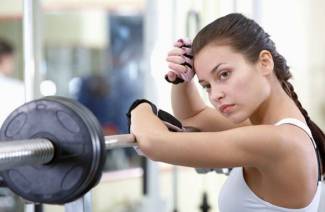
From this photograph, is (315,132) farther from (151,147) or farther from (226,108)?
(151,147)

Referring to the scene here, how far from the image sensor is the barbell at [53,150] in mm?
772

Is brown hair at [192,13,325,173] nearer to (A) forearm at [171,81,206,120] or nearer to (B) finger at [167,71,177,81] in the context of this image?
(B) finger at [167,71,177,81]

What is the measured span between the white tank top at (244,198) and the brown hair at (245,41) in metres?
0.16

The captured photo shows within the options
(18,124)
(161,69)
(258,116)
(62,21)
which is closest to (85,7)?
(62,21)

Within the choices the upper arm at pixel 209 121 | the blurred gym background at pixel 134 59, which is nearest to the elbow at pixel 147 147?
the upper arm at pixel 209 121

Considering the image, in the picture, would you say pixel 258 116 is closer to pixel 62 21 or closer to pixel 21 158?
pixel 21 158

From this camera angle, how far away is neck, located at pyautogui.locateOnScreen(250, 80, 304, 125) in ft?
4.24

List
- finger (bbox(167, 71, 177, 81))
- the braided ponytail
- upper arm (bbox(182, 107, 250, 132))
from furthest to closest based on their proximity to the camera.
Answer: upper arm (bbox(182, 107, 250, 132))
finger (bbox(167, 71, 177, 81))
the braided ponytail

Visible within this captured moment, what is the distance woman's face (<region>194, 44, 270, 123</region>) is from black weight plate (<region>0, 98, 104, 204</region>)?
1.72 ft

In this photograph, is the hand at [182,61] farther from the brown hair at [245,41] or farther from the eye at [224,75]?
the eye at [224,75]

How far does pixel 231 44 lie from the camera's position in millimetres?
1257

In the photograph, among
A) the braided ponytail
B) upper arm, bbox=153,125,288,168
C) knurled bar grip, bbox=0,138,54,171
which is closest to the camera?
knurled bar grip, bbox=0,138,54,171

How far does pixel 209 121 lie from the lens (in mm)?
1645

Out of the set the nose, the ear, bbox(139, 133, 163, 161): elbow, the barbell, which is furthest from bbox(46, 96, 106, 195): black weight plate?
the ear
